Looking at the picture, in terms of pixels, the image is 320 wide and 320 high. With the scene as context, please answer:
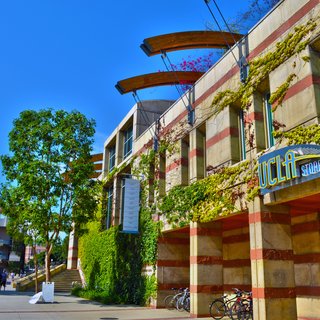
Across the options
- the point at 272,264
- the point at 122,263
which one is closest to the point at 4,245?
the point at 122,263

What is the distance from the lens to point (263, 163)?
32.7 ft

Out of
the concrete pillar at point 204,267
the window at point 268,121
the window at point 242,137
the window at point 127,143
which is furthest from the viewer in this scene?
the window at point 127,143

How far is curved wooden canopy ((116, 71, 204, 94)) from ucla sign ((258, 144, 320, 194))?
8.98m

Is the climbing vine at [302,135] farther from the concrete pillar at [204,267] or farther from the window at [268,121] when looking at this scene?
the concrete pillar at [204,267]

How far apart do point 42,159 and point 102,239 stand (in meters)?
7.39

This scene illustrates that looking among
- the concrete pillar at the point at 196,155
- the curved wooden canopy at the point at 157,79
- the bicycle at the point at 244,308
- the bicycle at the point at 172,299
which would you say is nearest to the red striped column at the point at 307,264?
the bicycle at the point at 244,308

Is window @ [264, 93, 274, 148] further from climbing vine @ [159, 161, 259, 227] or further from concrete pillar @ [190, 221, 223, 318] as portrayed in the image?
concrete pillar @ [190, 221, 223, 318]

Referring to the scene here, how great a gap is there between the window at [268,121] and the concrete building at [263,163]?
0.03 metres

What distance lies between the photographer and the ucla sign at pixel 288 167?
8.55m

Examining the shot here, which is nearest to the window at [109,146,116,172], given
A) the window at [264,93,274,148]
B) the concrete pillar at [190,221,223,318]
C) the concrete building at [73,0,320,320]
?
the concrete building at [73,0,320,320]

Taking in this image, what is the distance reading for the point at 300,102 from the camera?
9703mm

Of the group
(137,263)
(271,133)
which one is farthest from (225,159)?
(137,263)

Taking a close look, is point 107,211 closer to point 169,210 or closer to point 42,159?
point 42,159

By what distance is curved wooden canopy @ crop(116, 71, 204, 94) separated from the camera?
1794cm
